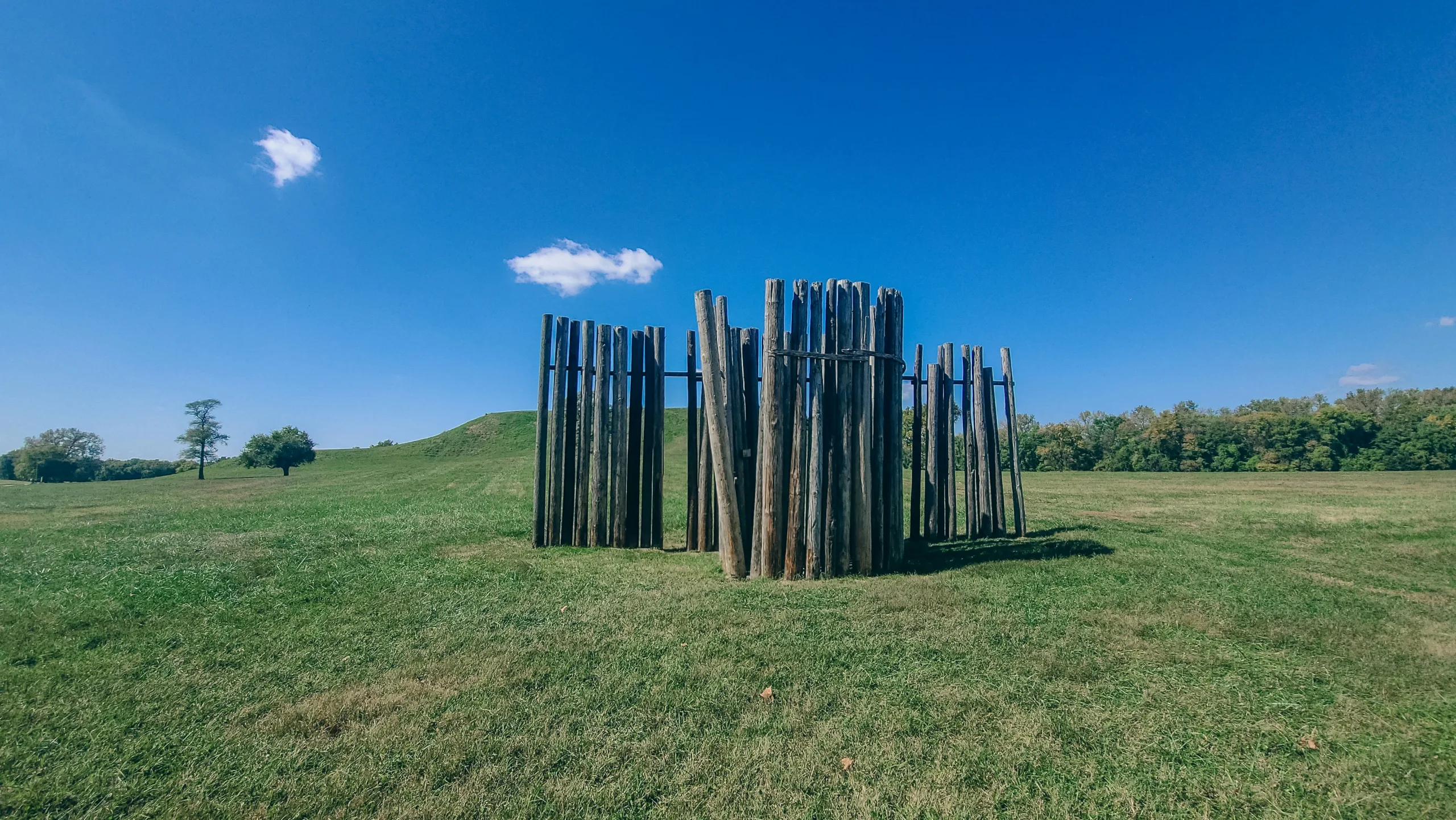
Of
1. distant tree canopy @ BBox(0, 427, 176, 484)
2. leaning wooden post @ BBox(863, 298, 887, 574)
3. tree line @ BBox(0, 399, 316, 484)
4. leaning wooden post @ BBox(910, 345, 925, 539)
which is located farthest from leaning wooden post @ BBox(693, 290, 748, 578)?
distant tree canopy @ BBox(0, 427, 176, 484)

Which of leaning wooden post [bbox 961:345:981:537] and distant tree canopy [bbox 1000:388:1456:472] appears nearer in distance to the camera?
leaning wooden post [bbox 961:345:981:537]

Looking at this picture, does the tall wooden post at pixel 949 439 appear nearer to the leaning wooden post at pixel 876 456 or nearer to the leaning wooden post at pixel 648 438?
the leaning wooden post at pixel 876 456

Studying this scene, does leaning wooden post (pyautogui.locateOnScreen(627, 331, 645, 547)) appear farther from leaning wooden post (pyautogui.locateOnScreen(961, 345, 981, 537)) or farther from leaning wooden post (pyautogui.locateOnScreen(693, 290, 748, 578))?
leaning wooden post (pyautogui.locateOnScreen(961, 345, 981, 537))

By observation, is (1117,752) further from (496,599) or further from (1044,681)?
(496,599)

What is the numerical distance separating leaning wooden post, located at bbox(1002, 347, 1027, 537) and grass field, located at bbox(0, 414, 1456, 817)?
1922 mm

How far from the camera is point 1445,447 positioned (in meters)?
31.0

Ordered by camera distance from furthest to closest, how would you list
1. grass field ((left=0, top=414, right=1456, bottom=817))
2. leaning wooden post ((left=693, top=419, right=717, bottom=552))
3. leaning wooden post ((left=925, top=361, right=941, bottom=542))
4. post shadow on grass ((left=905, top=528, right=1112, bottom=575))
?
leaning wooden post ((left=925, top=361, right=941, bottom=542)) < leaning wooden post ((left=693, top=419, right=717, bottom=552)) < post shadow on grass ((left=905, top=528, right=1112, bottom=575)) < grass field ((left=0, top=414, right=1456, bottom=817))

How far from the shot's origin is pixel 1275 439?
3678cm

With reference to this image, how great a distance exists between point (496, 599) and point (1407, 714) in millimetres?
6161

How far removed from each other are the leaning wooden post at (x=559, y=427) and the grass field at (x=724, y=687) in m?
1.00

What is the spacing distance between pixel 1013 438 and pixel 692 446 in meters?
5.46

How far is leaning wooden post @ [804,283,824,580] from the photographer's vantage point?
6.16 m

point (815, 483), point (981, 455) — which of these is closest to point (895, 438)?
point (815, 483)

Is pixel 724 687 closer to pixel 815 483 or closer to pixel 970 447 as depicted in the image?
pixel 815 483
